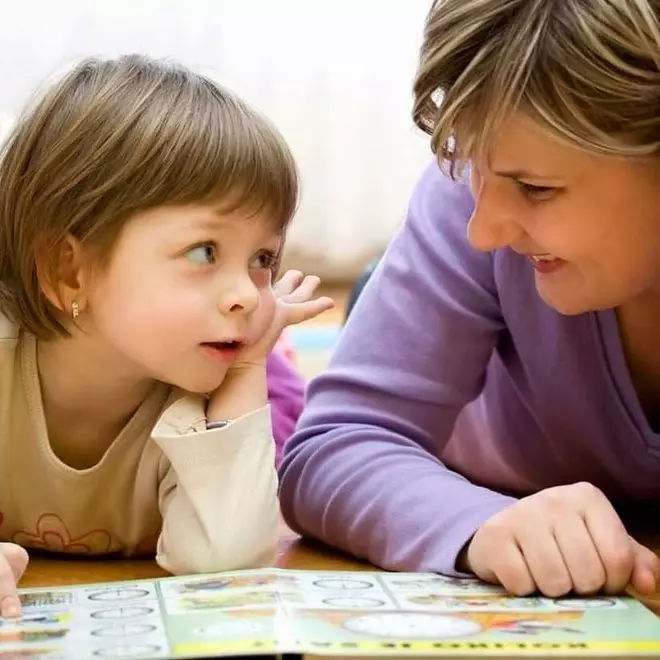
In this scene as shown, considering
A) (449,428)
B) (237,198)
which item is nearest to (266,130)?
(237,198)

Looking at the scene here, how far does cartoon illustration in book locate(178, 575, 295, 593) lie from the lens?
0.82 m

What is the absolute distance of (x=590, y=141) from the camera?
2.73 feet

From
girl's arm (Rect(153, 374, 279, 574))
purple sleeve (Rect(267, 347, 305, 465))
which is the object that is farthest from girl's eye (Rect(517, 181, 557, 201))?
purple sleeve (Rect(267, 347, 305, 465))

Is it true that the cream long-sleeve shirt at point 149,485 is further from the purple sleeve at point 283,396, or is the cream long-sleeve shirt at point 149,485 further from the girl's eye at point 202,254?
the purple sleeve at point 283,396

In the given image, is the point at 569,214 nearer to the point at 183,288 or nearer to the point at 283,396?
the point at 183,288

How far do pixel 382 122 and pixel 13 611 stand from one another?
172 centimetres

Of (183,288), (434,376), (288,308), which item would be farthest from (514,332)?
(183,288)

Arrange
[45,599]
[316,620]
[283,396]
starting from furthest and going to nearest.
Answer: [283,396], [45,599], [316,620]

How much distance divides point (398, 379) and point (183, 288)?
0.66 ft

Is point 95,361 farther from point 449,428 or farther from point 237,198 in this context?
point 449,428

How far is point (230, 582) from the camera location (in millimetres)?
838

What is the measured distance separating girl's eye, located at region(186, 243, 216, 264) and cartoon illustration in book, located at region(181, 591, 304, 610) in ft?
0.86

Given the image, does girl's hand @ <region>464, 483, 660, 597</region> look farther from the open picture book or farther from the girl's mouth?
the girl's mouth

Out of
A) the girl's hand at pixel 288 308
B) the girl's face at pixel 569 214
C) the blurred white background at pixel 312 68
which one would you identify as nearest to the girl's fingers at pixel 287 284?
the girl's hand at pixel 288 308
